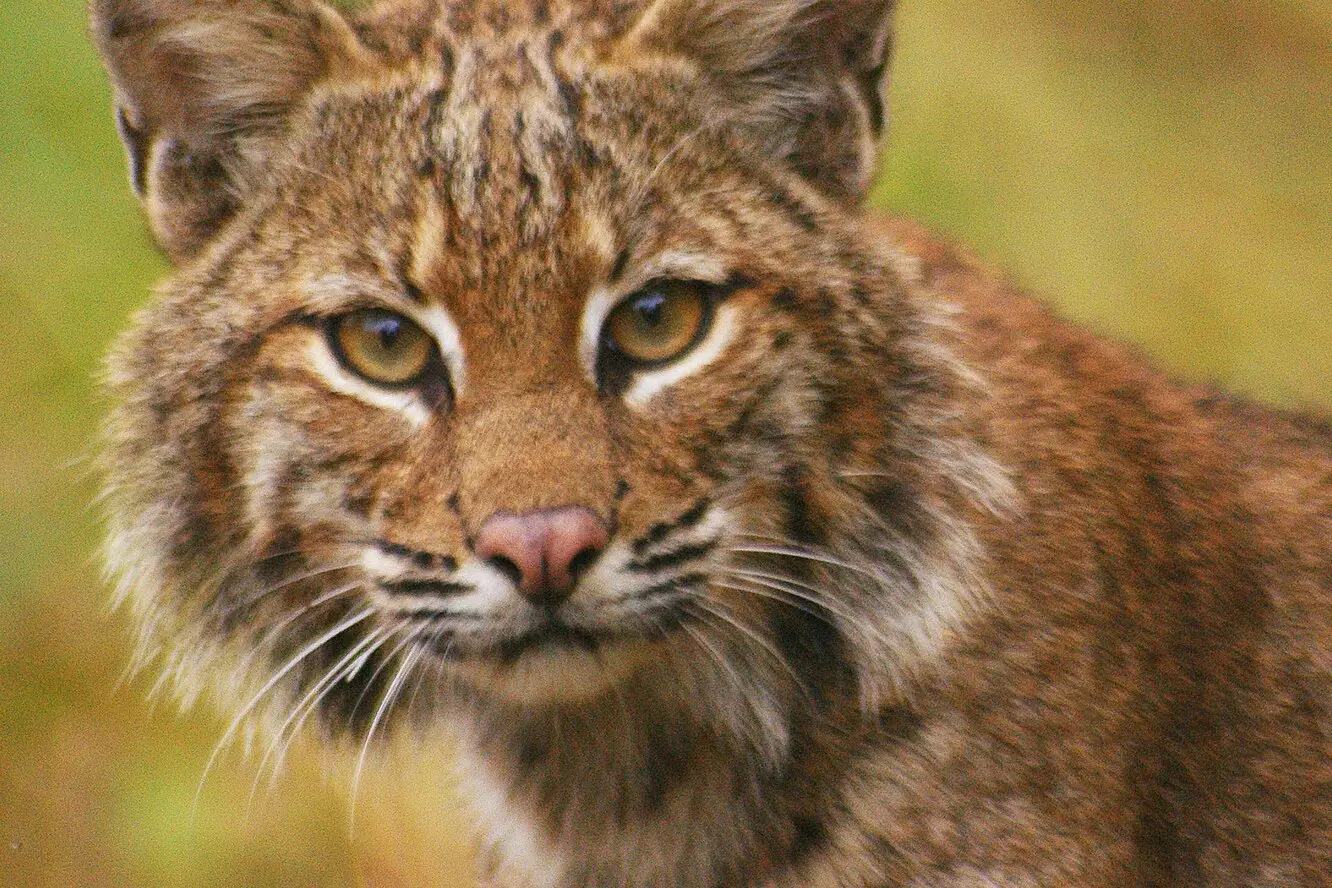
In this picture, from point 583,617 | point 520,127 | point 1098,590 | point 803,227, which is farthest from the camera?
point 1098,590

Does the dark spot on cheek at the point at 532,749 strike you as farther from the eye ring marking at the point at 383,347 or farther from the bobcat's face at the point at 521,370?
the eye ring marking at the point at 383,347

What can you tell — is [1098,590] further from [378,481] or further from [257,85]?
[257,85]

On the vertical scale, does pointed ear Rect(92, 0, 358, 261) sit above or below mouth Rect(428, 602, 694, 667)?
above

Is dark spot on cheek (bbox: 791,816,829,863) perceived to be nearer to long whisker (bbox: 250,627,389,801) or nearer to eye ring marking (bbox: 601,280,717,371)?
long whisker (bbox: 250,627,389,801)

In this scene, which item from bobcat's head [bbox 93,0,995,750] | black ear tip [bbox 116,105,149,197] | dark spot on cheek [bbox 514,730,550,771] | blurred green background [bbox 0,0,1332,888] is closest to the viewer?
bobcat's head [bbox 93,0,995,750]

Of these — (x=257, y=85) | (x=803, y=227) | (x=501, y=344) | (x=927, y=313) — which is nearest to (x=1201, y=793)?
(x=927, y=313)

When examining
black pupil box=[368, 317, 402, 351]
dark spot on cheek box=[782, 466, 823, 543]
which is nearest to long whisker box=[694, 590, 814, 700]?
dark spot on cheek box=[782, 466, 823, 543]

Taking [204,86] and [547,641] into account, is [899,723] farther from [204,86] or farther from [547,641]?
[204,86]
